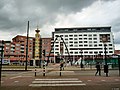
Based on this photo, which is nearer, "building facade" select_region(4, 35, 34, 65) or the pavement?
the pavement

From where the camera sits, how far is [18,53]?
428ft

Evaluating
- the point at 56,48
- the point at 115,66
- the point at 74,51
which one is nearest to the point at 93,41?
the point at 74,51

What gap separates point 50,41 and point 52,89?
5172 inches

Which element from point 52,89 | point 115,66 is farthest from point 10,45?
point 52,89

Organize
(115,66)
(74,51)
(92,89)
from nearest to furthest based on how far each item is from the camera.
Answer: (92,89), (115,66), (74,51)

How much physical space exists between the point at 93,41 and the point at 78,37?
11216mm

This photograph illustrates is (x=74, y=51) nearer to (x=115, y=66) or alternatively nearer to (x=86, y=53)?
(x=86, y=53)

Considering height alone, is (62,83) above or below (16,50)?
below

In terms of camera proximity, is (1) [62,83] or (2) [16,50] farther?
(2) [16,50]

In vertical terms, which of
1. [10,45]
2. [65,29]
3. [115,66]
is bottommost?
[115,66]

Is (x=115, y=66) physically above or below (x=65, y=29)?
below

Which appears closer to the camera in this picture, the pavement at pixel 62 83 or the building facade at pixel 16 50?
the pavement at pixel 62 83

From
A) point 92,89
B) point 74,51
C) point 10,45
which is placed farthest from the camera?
point 74,51

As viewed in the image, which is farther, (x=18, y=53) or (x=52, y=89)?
(x=18, y=53)
